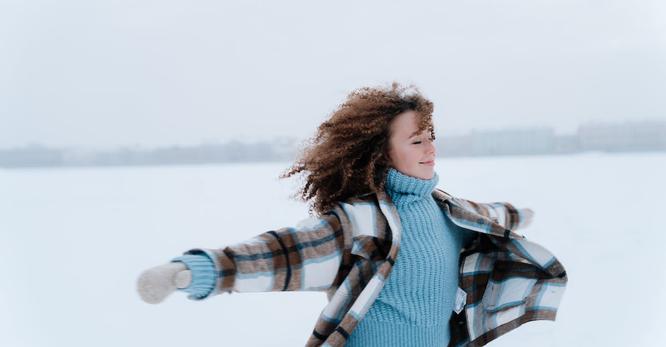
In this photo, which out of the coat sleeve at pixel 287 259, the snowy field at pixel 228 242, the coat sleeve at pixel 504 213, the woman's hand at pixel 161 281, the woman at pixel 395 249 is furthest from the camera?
the snowy field at pixel 228 242

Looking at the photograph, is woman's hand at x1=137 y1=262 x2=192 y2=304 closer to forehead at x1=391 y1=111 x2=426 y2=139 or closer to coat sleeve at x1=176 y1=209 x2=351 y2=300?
coat sleeve at x1=176 y1=209 x2=351 y2=300

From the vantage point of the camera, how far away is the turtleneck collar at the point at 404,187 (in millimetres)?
1271

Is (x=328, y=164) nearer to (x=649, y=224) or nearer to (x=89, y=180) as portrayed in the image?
(x=649, y=224)

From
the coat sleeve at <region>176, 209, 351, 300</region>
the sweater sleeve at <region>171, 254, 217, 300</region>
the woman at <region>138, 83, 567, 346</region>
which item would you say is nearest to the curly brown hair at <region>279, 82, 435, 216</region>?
the woman at <region>138, 83, 567, 346</region>

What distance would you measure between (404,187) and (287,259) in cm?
34

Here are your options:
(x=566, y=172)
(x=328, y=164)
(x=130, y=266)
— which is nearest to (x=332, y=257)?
(x=328, y=164)

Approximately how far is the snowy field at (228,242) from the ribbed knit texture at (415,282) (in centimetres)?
31

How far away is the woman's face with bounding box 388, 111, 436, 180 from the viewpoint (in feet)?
4.24

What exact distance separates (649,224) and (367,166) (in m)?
4.01

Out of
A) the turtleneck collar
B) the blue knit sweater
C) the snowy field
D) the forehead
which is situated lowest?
the snowy field

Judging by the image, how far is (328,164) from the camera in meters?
1.31

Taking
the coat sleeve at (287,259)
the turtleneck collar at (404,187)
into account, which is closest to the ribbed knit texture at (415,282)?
the turtleneck collar at (404,187)

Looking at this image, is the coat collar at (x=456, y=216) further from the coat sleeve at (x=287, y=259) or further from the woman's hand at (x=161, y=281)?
the woman's hand at (x=161, y=281)

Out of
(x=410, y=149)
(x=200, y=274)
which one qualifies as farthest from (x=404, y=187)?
(x=200, y=274)
